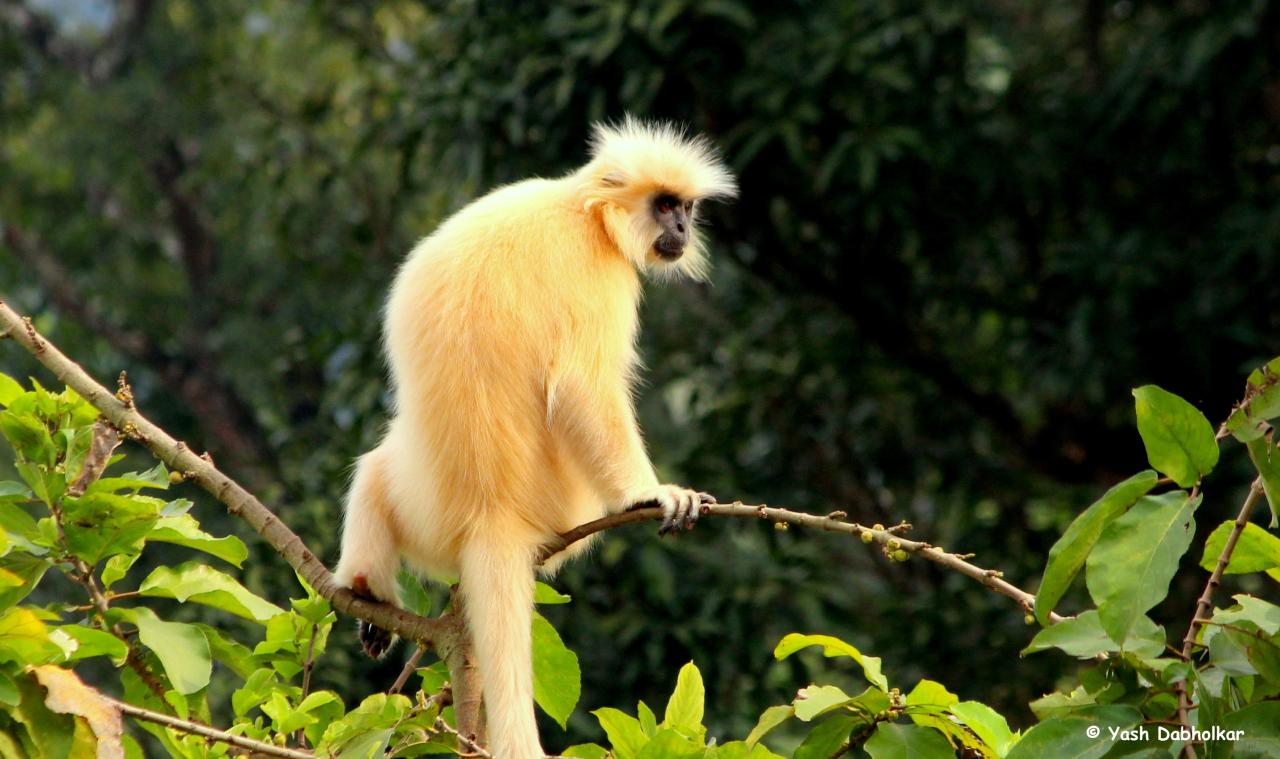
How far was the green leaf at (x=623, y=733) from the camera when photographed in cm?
216

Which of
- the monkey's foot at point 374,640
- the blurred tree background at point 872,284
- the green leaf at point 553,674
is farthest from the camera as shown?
the blurred tree background at point 872,284

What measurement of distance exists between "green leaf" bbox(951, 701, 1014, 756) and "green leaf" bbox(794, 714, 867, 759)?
0.14m

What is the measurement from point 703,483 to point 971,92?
7.34ft

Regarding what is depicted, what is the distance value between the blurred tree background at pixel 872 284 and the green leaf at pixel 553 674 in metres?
3.51

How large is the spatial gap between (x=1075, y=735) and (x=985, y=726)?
258 mm

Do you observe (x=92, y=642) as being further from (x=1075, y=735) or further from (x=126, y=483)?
(x=1075, y=735)

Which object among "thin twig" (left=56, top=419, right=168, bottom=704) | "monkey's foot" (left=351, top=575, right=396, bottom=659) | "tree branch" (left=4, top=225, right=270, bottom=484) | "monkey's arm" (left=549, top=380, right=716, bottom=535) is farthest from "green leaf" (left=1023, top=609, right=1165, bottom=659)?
"tree branch" (left=4, top=225, right=270, bottom=484)

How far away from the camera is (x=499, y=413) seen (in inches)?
117

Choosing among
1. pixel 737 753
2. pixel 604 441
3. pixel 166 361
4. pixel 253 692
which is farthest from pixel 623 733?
pixel 166 361

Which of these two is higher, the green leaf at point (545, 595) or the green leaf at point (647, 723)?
the green leaf at point (545, 595)

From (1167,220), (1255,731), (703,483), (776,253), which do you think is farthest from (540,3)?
(1255,731)

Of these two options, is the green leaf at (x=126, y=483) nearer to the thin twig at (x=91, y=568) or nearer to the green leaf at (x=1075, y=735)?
the thin twig at (x=91, y=568)

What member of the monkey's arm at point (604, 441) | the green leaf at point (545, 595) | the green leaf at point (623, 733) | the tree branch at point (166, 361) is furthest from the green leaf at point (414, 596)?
the tree branch at point (166, 361)

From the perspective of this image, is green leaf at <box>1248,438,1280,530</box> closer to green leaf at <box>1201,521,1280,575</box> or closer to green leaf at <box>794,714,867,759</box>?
green leaf at <box>1201,521,1280,575</box>
